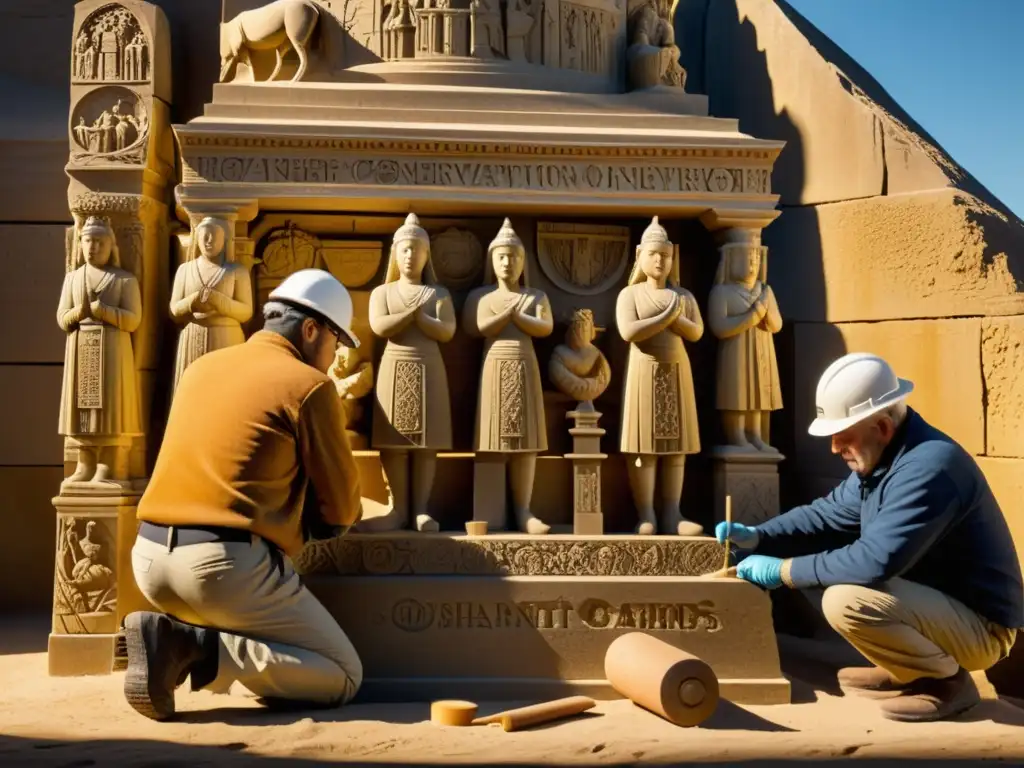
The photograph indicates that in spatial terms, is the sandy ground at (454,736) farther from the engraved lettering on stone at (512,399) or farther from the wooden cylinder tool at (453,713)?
the engraved lettering on stone at (512,399)

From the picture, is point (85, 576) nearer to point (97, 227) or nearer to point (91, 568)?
point (91, 568)

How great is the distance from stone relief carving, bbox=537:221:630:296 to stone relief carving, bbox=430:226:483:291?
38 centimetres

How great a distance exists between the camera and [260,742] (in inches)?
171

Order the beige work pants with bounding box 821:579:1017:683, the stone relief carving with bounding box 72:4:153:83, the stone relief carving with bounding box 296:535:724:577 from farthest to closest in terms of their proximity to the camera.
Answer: the stone relief carving with bounding box 72:4:153:83 → the stone relief carving with bounding box 296:535:724:577 → the beige work pants with bounding box 821:579:1017:683

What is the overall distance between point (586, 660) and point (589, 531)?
2.30 feet

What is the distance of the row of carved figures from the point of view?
5.88 m

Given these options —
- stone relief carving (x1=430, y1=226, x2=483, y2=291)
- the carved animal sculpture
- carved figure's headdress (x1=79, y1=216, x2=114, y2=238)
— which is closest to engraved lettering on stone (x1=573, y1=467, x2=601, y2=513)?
stone relief carving (x1=430, y1=226, x2=483, y2=291)

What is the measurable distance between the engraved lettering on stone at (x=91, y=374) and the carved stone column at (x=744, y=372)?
11.2 feet

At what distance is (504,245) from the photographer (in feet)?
19.5

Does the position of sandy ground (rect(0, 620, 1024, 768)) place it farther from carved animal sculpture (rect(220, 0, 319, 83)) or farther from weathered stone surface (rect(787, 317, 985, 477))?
carved animal sculpture (rect(220, 0, 319, 83))

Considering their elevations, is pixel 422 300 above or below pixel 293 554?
Answer: above

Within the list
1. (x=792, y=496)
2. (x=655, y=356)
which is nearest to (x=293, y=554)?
(x=655, y=356)

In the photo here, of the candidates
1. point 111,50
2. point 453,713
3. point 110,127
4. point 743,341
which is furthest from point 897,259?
point 111,50

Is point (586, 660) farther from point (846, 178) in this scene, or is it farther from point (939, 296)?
point (846, 178)
